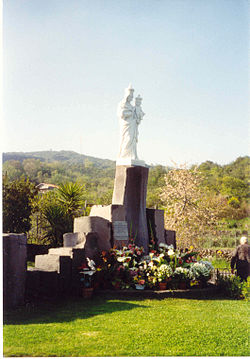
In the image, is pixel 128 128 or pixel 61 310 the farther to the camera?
pixel 128 128

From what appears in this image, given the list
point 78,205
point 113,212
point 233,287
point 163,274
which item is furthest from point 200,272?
point 78,205

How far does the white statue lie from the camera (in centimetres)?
853

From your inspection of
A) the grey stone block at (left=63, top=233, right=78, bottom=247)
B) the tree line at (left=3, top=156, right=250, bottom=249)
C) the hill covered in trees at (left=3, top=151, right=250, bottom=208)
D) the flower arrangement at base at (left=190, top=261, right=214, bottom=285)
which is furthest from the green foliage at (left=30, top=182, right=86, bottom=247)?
the hill covered in trees at (left=3, top=151, right=250, bottom=208)

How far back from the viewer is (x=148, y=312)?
585cm

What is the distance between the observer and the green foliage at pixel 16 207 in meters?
10.5

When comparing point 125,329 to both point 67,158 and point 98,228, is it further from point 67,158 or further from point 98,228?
point 67,158

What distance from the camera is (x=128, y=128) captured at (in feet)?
28.2

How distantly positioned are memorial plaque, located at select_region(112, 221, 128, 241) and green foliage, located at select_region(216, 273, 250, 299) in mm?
1904

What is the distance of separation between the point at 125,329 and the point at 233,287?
9.21ft

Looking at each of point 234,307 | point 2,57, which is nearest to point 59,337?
point 234,307

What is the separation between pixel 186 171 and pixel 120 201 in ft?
18.5

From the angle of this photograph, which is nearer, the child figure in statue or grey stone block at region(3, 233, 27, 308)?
grey stone block at region(3, 233, 27, 308)

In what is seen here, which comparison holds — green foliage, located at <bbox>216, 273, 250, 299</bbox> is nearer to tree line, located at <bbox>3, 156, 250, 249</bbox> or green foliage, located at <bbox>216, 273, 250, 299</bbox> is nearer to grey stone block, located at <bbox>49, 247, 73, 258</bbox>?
grey stone block, located at <bbox>49, 247, 73, 258</bbox>

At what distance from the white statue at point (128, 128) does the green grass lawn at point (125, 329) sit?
3.25 m
